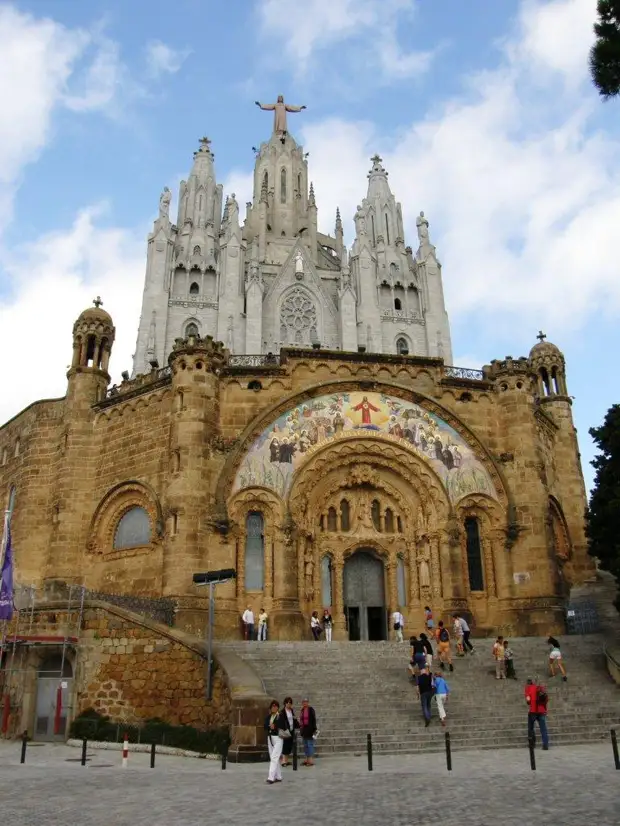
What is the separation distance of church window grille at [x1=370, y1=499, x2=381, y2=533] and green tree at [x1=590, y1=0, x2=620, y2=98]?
17809 mm

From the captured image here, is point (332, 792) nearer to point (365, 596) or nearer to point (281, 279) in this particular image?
point (365, 596)

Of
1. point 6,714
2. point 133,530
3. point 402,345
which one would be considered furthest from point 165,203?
point 6,714

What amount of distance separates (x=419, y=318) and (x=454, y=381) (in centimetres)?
3747

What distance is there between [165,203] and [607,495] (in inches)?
2041

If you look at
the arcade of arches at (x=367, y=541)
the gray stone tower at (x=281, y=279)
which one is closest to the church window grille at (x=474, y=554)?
the arcade of arches at (x=367, y=541)

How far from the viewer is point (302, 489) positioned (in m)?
24.4

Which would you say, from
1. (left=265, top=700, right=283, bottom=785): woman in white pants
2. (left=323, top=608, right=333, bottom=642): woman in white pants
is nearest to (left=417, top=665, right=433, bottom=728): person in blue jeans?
(left=265, top=700, right=283, bottom=785): woman in white pants

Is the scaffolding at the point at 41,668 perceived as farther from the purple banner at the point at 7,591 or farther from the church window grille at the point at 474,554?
the church window grille at the point at 474,554

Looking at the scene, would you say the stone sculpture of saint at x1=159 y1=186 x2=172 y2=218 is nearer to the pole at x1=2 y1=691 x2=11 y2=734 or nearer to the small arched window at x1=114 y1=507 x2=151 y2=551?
the small arched window at x1=114 y1=507 x2=151 y2=551

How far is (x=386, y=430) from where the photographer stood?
84.2 ft

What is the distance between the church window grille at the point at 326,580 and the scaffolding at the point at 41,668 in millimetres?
8967

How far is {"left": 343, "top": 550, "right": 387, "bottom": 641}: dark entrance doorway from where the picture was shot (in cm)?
2492

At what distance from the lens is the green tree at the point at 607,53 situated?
10.1m

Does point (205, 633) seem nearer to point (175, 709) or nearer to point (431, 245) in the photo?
point (175, 709)
